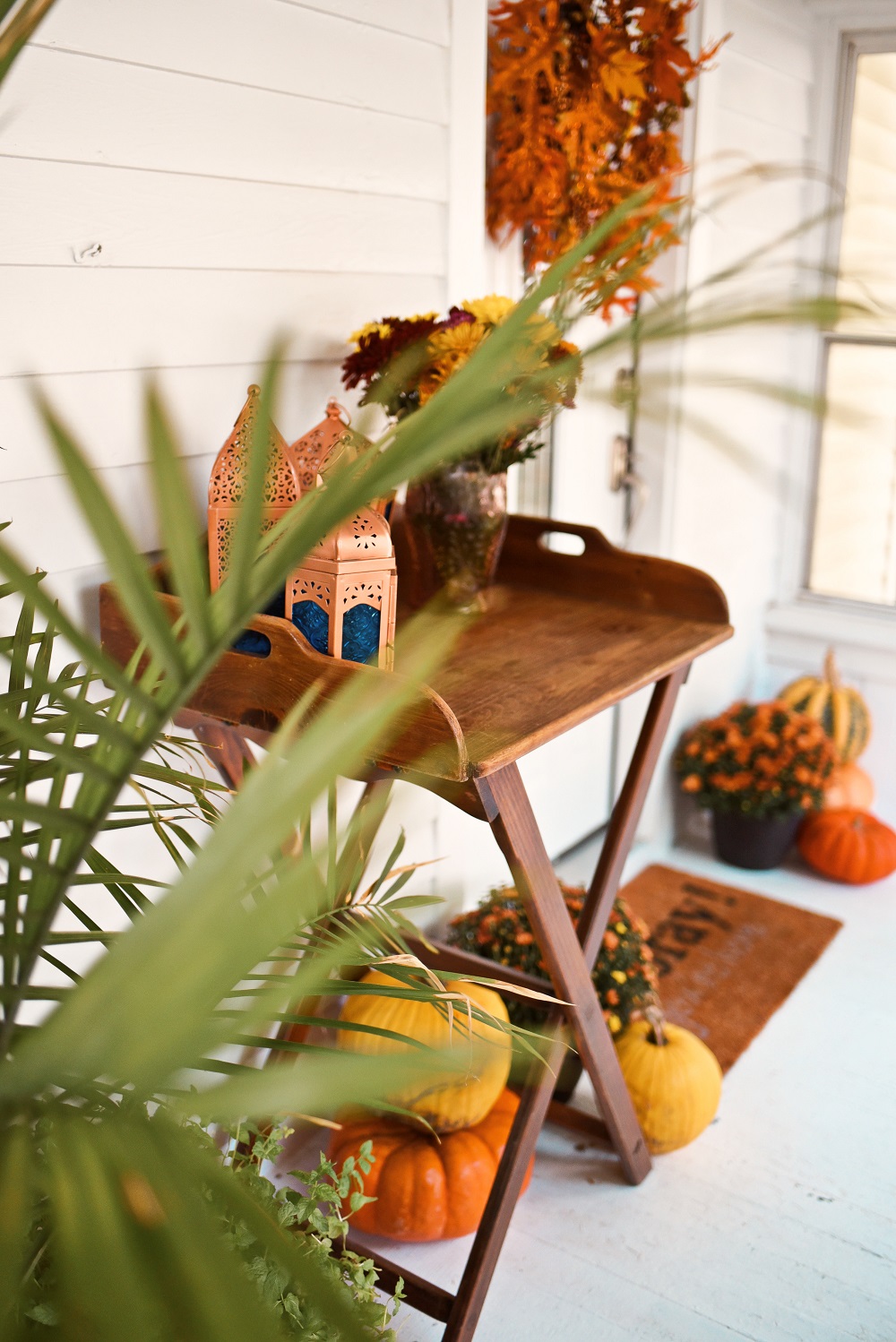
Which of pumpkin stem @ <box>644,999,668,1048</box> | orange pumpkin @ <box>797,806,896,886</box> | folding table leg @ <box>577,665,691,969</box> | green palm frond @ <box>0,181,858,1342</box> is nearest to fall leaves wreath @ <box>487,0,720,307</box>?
folding table leg @ <box>577,665,691,969</box>

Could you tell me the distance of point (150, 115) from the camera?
4.27 ft

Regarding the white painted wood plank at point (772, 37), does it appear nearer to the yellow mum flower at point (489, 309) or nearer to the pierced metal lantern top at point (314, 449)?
the yellow mum flower at point (489, 309)

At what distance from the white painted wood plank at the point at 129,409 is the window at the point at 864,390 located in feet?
5.48

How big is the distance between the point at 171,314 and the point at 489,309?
40 centimetres

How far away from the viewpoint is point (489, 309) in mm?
1478

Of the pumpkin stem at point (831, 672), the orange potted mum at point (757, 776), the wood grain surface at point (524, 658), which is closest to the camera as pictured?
the wood grain surface at point (524, 658)

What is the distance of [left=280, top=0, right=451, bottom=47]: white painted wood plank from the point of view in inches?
A: 60.3

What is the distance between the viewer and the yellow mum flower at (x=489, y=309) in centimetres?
147


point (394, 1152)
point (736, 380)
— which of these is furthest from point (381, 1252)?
point (736, 380)

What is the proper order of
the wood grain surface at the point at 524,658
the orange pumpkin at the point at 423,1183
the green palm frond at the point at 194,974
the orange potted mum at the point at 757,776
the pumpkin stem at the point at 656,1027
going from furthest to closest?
1. the orange potted mum at the point at 757,776
2. the pumpkin stem at the point at 656,1027
3. the orange pumpkin at the point at 423,1183
4. the wood grain surface at the point at 524,658
5. the green palm frond at the point at 194,974

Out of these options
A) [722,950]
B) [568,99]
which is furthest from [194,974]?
[722,950]

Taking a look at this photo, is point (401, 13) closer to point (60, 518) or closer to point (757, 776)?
point (60, 518)

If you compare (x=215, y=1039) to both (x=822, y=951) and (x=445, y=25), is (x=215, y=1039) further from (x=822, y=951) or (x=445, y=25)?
(x=822, y=951)

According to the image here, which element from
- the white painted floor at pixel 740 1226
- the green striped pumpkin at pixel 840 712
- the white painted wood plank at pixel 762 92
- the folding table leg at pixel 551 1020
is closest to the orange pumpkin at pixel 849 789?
the green striped pumpkin at pixel 840 712
